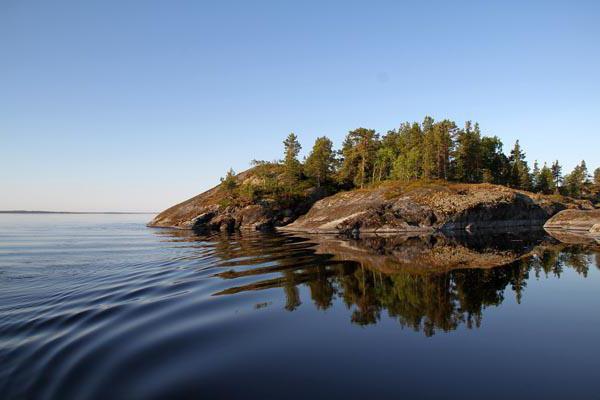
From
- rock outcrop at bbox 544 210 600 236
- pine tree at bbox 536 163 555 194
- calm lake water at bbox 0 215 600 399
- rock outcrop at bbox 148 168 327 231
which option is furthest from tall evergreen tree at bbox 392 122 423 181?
calm lake water at bbox 0 215 600 399

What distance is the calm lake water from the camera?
22.2 feet

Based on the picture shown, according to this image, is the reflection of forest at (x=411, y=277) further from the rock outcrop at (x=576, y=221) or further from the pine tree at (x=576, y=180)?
the pine tree at (x=576, y=180)

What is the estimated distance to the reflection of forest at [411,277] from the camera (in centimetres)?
1182

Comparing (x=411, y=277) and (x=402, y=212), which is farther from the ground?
(x=402, y=212)

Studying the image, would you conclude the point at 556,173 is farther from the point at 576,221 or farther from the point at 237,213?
the point at 237,213

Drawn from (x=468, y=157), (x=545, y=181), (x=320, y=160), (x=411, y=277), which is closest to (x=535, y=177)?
(x=545, y=181)

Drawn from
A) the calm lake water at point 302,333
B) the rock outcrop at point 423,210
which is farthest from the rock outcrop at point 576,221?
the calm lake water at point 302,333

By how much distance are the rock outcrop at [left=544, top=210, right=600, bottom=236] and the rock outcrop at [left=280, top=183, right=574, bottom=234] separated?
412 cm

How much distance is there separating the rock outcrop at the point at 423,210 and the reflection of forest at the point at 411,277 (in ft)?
82.0

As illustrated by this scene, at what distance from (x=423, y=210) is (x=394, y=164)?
31790 mm

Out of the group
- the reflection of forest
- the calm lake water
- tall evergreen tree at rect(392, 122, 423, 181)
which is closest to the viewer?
the calm lake water

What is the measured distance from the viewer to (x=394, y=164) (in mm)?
84938

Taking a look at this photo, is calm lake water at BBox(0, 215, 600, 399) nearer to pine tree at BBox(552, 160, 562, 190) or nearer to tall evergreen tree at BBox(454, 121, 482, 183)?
tall evergreen tree at BBox(454, 121, 482, 183)

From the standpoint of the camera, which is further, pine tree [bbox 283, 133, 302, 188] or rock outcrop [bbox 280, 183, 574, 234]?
pine tree [bbox 283, 133, 302, 188]
